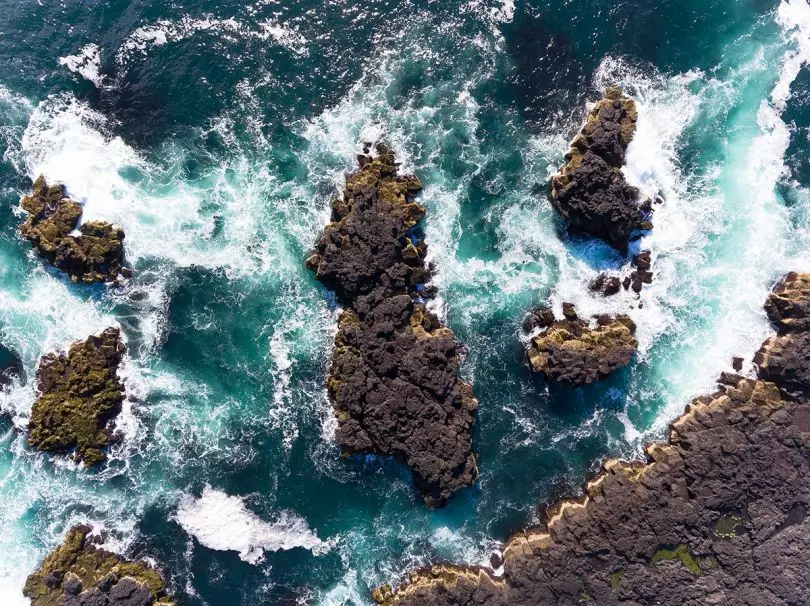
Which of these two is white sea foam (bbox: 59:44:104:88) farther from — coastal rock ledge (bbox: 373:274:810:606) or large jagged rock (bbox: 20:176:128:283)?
coastal rock ledge (bbox: 373:274:810:606)

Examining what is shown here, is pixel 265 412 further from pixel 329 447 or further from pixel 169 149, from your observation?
pixel 169 149

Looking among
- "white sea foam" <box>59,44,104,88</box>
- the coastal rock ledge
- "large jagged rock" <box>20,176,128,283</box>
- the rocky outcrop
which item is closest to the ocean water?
"white sea foam" <box>59,44,104,88</box>

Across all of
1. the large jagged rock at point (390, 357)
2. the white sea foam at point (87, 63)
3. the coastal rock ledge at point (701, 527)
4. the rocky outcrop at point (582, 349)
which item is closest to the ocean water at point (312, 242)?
the white sea foam at point (87, 63)

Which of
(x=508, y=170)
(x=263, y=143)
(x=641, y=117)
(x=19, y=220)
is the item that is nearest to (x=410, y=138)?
(x=508, y=170)

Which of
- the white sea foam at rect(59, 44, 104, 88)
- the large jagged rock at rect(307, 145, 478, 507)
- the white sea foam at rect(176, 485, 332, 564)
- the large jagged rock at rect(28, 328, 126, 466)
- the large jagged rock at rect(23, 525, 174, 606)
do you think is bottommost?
the large jagged rock at rect(23, 525, 174, 606)

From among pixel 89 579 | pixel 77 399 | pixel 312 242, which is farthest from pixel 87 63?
pixel 89 579
